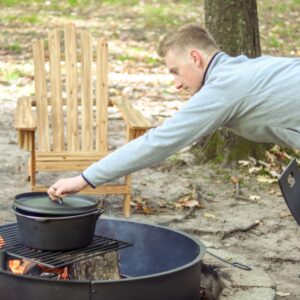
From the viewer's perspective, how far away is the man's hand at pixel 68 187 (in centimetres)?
355

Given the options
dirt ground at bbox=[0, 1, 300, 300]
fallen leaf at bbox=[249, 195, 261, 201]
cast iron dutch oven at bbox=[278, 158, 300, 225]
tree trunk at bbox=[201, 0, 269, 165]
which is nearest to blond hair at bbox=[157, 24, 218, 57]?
cast iron dutch oven at bbox=[278, 158, 300, 225]

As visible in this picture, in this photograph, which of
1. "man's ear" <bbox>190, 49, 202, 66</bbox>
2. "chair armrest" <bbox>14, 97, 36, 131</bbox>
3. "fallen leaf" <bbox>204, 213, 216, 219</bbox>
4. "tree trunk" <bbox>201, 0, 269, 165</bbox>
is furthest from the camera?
"tree trunk" <bbox>201, 0, 269, 165</bbox>

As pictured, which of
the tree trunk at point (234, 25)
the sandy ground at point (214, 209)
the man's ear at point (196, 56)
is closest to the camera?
the man's ear at point (196, 56)

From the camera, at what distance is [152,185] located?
22.7ft

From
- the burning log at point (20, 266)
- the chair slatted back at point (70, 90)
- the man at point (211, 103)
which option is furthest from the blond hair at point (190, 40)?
the chair slatted back at point (70, 90)

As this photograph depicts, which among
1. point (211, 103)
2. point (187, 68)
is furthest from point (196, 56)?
point (211, 103)

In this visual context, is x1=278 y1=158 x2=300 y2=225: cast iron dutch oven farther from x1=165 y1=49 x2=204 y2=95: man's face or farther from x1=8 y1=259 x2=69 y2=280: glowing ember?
x1=8 y1=259 x2=69 y2=280: glowing ember

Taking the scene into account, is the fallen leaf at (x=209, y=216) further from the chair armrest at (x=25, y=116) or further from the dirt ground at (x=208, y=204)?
the chair armrest at (x=25, y=116)

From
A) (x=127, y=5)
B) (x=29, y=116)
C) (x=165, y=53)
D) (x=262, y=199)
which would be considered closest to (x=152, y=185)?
(x=262, y=199)

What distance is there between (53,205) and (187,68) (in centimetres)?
83

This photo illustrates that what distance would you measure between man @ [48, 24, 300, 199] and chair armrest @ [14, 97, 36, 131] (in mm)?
2070

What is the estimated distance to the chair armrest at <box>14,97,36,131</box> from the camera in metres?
5.64

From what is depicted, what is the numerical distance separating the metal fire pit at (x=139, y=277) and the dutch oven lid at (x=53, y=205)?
0.95ft

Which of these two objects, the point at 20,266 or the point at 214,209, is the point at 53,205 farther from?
the point at 214,209
